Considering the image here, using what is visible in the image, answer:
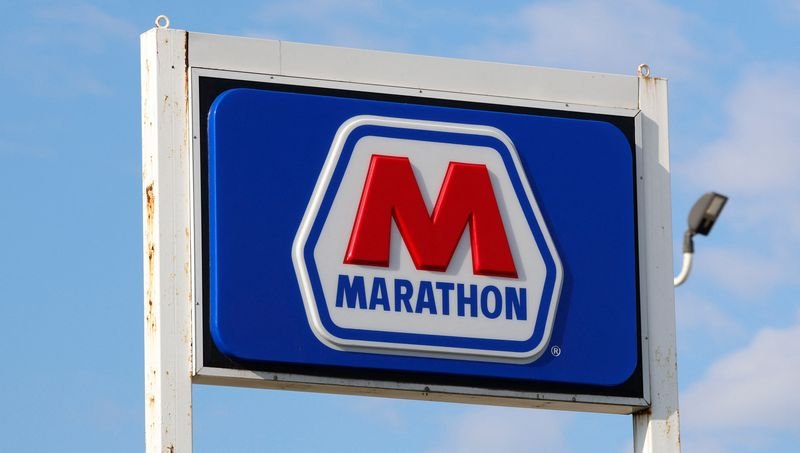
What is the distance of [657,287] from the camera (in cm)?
1541

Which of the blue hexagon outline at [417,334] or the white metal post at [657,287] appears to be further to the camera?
the white metal post at [657,287]

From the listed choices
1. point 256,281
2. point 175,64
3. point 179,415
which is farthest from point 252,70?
point 179,415

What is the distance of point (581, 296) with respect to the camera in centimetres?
1507

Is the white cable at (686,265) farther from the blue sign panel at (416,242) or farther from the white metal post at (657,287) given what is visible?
the white metal post at (657,287)

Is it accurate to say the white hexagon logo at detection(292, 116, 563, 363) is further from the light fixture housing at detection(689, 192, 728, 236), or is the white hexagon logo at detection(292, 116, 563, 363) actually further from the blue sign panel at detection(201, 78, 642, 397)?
the light fixture housing at detection(689, 192, 728, 236)

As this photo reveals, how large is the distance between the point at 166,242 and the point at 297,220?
2.88ft

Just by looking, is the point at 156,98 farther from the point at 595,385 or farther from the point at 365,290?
the point at 595,385

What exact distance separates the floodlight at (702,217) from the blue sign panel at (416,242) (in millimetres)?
2325

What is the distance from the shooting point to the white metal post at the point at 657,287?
1512 cm

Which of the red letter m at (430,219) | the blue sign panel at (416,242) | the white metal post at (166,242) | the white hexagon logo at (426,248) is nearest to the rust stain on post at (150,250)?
the white metal post at (166,242)

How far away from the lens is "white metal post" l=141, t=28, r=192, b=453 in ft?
45.5

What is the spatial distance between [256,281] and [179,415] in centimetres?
102

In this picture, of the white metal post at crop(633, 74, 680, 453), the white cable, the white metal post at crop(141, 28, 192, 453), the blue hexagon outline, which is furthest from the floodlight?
the white metal post at crop(141, 28, 192, 453)

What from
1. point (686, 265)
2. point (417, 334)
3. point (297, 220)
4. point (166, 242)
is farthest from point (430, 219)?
point (686, 265)
